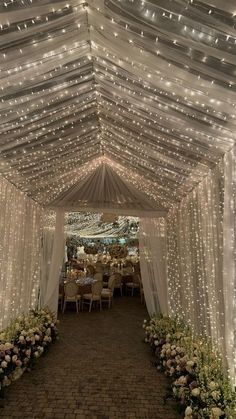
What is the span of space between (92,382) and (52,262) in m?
3.06

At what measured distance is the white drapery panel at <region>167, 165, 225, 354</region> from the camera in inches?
148

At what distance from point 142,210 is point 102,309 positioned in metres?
4.17

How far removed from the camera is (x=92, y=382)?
4945 millimetres

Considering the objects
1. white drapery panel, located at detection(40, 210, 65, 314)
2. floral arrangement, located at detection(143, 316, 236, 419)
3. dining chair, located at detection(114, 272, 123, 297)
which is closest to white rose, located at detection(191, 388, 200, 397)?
floral arrangement, located at detection(143, 316, 236, 419)

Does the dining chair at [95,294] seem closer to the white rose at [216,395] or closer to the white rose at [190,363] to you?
the white rose at [190,363]

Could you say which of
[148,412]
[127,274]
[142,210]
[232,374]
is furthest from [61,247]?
[127,274]

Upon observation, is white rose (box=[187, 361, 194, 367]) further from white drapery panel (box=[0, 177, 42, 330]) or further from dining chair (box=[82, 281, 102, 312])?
dining chair (box=[82, 281, 102, 312])

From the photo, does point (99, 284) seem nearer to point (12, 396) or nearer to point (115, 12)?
point (12, 396)

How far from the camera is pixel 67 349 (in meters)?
6.36

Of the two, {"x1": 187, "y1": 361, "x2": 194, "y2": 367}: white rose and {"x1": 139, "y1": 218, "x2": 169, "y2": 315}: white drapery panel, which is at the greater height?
{"x1": 139, "y1": 218, "x2": 169, "y2": 315}: white drapery panel

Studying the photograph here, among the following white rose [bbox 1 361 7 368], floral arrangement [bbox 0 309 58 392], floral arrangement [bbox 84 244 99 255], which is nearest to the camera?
white rose [bbox 1 361 7 368]

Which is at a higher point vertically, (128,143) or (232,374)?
(128,143)

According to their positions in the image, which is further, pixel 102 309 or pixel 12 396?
pixel 102 309

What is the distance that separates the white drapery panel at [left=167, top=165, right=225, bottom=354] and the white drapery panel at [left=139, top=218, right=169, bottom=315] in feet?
1.07
